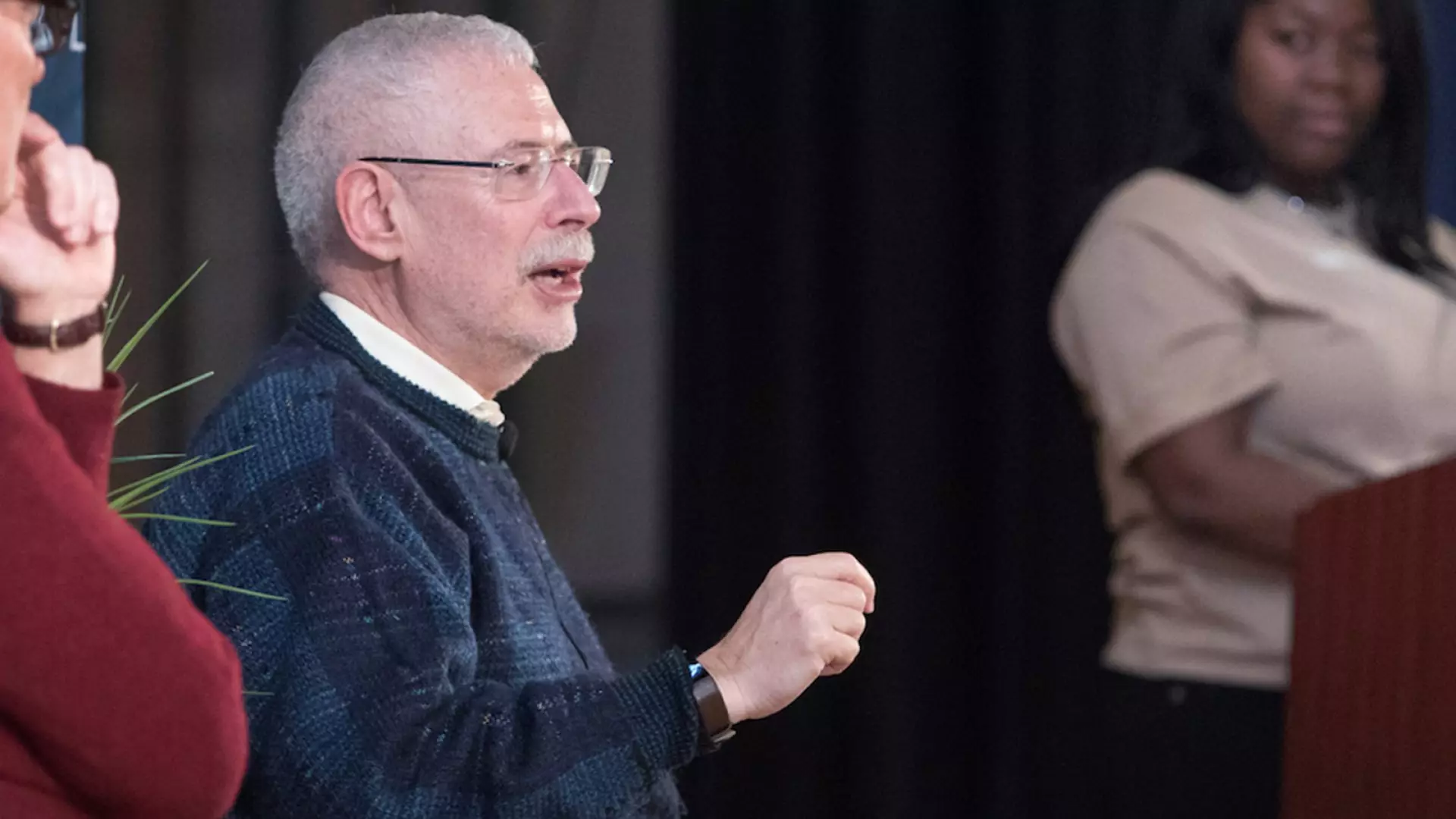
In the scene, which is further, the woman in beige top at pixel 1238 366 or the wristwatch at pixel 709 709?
the woman in beige top at pixel 1238 366

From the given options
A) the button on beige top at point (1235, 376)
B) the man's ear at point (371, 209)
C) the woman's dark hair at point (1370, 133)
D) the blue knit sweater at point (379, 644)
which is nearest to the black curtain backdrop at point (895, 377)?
the woman's dark hair at point (1370, 133)

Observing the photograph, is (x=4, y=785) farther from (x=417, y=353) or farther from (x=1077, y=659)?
(x=1077, y=659)

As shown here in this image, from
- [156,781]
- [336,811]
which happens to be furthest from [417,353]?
[156,781]

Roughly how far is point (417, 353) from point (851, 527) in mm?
1326

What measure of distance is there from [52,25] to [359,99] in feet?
2.06

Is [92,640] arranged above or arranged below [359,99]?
below

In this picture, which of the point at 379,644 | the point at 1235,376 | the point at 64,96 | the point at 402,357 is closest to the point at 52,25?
the point at 379,644

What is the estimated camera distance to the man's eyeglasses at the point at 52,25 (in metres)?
0.89

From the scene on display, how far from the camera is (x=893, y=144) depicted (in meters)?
2.69

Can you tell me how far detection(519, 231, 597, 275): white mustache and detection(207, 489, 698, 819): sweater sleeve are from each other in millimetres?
350

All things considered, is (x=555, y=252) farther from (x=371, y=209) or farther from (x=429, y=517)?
(x=429, y=517)

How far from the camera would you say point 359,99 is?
4.99 feet

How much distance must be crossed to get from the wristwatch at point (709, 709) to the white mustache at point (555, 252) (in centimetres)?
46

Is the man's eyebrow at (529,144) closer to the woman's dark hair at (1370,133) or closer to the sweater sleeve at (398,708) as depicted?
the sweater sleeve at (398,708)
